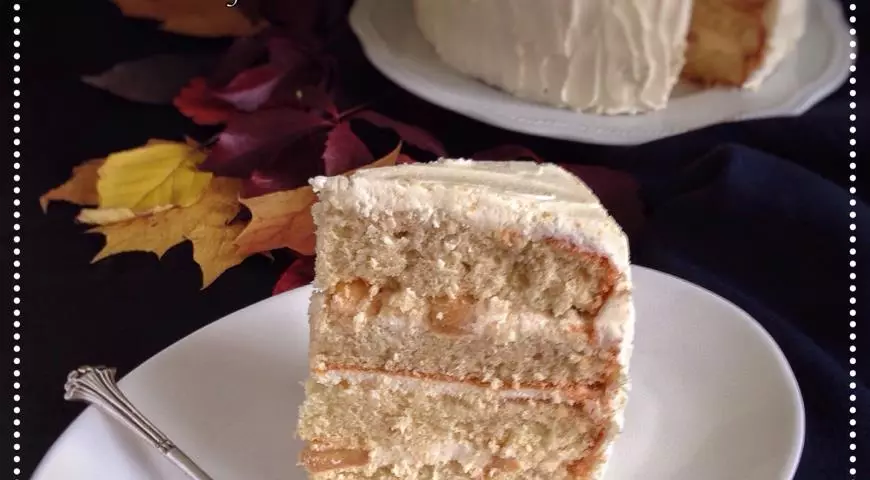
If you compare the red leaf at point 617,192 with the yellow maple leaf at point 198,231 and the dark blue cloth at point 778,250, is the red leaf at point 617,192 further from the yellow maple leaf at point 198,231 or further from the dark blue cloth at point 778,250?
the yellow maple leaf at point 198,231

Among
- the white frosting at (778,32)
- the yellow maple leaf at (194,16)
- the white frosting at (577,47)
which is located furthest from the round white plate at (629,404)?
the yellow maple leaf at (194,16)

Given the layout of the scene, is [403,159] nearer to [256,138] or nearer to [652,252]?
[256,138]

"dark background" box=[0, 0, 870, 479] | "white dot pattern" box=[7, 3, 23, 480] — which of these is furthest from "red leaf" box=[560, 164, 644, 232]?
"white dot pattern" box=[7, 3, 23, 480]

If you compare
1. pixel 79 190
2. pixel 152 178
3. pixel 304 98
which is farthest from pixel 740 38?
pixel 79 190

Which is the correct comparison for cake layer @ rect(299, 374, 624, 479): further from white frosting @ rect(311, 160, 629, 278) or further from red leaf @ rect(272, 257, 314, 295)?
red leaf @ rect(272, 257, 314, 295)

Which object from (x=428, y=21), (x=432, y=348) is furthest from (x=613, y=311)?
(x=428, y=21)

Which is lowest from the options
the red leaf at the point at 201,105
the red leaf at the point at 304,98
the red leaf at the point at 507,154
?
the red leaf at the point at 201,105
